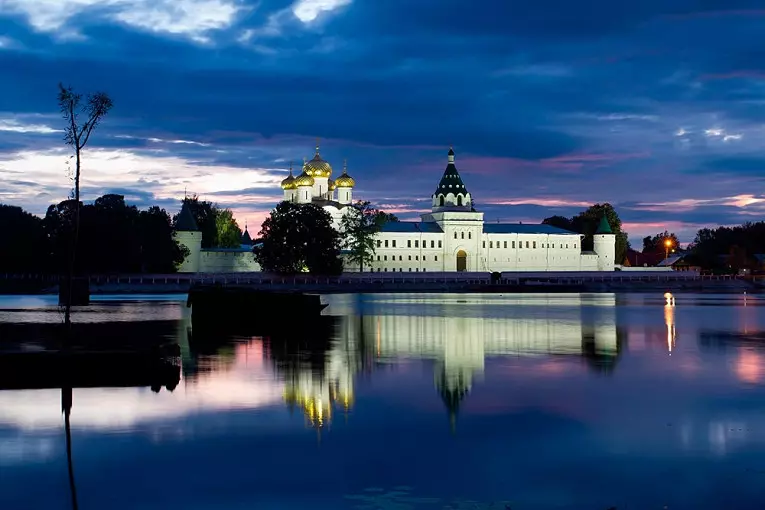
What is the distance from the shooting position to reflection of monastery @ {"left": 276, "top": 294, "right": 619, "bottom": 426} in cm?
1706

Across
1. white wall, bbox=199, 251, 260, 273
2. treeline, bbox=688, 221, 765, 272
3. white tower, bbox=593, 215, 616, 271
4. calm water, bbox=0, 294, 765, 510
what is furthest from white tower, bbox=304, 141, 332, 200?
calm water, bbox=0, 294, 765, 510

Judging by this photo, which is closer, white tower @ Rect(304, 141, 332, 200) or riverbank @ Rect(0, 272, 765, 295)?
riverbank @ Rect(0, 272, 765, 295)

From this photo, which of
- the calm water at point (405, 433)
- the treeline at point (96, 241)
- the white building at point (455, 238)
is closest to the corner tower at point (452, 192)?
the white building at point (455, 238)

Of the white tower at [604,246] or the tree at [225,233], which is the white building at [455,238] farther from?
the tree at [225,233]

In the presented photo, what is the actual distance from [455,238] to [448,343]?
278 feet

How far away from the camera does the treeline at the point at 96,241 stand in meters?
70.8

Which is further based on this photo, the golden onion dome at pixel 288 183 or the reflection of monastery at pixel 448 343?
the golden onion dome at pixel 288 183

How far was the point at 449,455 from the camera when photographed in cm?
1173

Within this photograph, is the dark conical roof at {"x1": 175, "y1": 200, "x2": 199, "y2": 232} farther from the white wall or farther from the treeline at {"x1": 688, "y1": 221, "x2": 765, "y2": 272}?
the treeline at {"x1": 688, "y1": 221, "x2": 765, "y2": 272}

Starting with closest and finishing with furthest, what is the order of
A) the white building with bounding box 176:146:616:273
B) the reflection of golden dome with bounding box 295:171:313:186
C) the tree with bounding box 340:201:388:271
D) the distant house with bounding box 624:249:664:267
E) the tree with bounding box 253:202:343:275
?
the tree with bounding box 253:202:343:275 → the tree with bounding box 340:201:388:271 → the reflection of golden dome with bounding box 295:171:313:186 → the white building with bounding box 176:146:616:273 → the distant house with bounding box 624:249:664:267

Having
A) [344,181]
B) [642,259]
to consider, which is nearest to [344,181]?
[344,181]

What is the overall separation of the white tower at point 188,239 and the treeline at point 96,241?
1.42 metres

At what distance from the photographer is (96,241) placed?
70.6 metres

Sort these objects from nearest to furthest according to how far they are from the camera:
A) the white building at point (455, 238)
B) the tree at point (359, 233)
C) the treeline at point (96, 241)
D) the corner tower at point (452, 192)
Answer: the treeline at point (96, 241) < the tree at point (359, 233) < the white building at point (455, 238) < the corner tower at point (452, 192)
